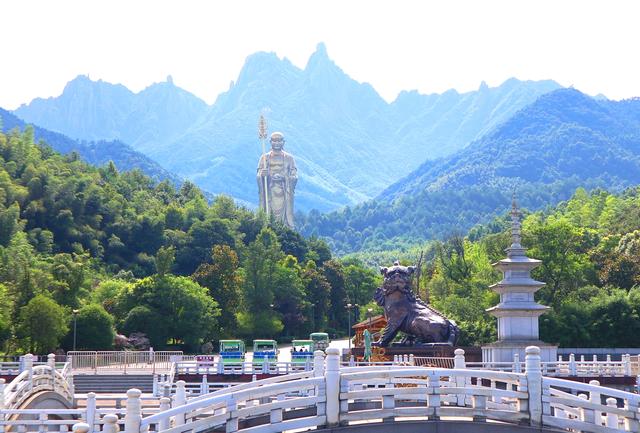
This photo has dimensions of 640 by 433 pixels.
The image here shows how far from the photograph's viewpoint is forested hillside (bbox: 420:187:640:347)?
59.2m

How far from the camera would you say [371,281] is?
10675 cm

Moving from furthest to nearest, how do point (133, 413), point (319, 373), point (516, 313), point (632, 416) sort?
point (516, 313) → point (319, 373) → point (632, 416) → point (133, 413)

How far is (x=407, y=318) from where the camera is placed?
5091cm

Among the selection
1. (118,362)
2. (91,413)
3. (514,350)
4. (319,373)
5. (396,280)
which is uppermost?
(396,280)

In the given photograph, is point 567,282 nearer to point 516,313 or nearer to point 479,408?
point 516,313

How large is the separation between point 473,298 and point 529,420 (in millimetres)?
50428

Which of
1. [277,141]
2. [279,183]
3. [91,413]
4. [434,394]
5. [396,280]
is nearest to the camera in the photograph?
[434,394]

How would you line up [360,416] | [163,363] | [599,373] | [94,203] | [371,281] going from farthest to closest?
[371,281], [94,203], [163,363], [599,373], [360,416]

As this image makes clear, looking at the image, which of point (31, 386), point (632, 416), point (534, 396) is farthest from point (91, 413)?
point (632, 416)

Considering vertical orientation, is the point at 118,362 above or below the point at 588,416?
above

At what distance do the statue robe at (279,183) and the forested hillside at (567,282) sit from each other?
31.2 metres

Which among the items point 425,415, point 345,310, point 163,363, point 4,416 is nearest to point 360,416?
point 425,415

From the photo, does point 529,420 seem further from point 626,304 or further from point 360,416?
point 626,304

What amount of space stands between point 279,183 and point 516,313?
7530cm
